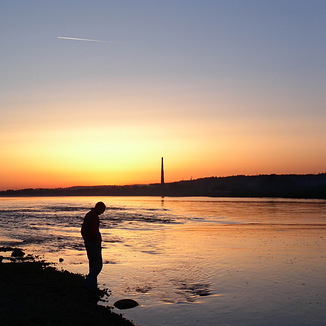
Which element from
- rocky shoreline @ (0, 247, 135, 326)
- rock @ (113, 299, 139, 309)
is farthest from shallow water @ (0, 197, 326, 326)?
rocky shoreline @ (0, 247, 135, 326)

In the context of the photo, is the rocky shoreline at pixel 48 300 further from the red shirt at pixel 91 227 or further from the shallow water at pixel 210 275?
the red shirt at pixel 91 227

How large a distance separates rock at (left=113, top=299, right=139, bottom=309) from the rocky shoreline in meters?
0.50

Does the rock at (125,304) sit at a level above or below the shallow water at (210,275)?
above

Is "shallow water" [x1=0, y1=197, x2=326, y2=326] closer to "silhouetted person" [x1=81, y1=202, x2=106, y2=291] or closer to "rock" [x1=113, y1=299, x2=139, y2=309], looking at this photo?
"rock" [x1=113, y1=299, x2=139, y2=309]

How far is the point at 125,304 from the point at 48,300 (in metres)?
2.11

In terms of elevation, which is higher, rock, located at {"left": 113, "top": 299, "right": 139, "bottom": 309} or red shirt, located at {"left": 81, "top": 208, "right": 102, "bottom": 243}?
red shirt, located at {"left": 81, "top": 208, "right": 102, "bottom": 243}

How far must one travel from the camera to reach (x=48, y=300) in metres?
10.7

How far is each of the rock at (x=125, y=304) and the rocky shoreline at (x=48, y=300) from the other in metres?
0.50

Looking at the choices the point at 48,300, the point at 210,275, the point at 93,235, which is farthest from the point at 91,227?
the point at 210,275

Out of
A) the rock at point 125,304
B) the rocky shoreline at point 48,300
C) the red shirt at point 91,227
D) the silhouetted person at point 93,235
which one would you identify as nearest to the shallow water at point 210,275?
the rock at point 125,304

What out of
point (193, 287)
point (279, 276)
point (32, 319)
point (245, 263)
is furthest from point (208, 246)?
point (32, 319)

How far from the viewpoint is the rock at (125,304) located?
11570 mm

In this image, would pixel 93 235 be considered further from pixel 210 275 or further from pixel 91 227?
pixel 210 275

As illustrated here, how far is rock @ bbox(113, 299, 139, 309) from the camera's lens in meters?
11.6
